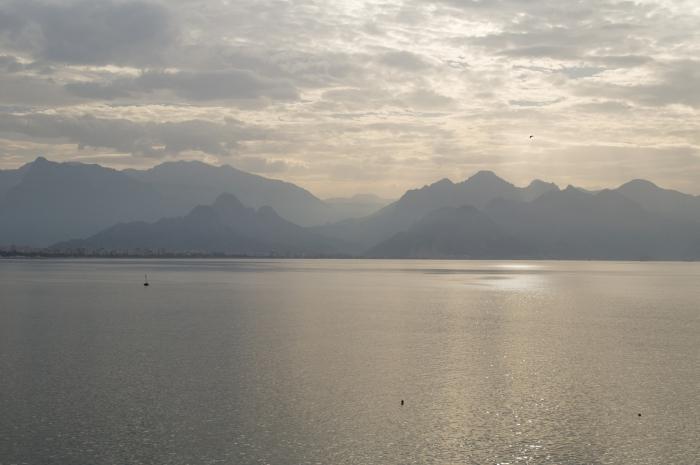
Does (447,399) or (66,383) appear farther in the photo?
(66,383)

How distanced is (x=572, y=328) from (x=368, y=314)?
32.9 metres

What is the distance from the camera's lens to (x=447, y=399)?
47.6 metres

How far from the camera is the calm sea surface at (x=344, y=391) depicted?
3619cm

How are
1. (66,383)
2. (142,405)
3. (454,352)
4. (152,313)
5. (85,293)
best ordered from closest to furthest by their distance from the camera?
1. (142,405)
2. (66,383)
3. (454,352)
4. (152,313)
5. (85,293)

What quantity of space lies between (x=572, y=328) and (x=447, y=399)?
51625mm

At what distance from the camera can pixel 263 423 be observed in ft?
134

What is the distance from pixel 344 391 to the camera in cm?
4988

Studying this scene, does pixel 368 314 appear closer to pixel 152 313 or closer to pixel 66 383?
pixel 152 313

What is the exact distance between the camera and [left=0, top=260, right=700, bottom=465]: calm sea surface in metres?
36.2

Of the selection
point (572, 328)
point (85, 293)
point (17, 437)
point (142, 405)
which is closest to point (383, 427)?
point (142, 405)

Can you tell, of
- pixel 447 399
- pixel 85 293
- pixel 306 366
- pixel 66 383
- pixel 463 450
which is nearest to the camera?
pixel 463 450

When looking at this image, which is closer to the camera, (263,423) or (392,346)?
(263,423)

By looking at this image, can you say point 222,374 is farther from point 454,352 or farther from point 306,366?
point 454,352

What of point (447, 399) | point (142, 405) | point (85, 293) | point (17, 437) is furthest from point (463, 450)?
point (85, 293)
